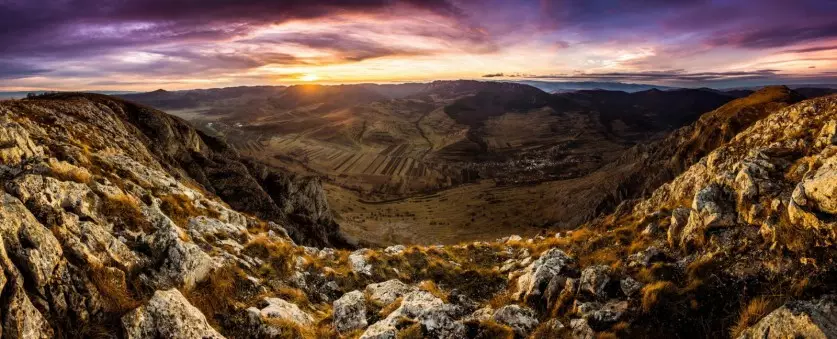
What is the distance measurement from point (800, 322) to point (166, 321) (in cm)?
1448

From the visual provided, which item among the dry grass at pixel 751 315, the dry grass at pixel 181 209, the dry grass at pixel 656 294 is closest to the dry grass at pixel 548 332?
the dry grass at pixel 656 294

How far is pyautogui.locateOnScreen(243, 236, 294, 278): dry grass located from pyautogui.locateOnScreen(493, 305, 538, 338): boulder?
993 centimetres

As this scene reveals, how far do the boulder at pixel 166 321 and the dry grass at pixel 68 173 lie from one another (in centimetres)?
793

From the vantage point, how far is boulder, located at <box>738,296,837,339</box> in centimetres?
754

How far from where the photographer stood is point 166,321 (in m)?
8.92

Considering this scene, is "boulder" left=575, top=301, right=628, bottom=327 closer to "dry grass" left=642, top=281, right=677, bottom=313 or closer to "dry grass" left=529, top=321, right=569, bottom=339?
"dry grass" left=642, top=281, right=677, bottom=313

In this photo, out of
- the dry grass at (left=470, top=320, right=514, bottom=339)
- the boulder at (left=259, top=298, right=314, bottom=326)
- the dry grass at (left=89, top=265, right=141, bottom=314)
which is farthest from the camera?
the boulder at (left=259, top=298, right=314, bottom=326)

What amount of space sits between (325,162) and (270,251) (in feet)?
531

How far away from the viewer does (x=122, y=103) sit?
39.7 meters

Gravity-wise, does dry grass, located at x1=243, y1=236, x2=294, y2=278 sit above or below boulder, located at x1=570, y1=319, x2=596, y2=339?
below

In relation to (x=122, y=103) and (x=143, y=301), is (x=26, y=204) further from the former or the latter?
(x=122, y=103)

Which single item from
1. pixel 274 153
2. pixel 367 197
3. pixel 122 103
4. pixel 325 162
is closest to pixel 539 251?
pixel 122 103

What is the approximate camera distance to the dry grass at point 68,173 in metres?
13.5

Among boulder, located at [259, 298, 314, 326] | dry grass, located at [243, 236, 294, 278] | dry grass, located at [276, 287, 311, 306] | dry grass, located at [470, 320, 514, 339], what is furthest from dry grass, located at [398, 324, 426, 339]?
dry grass, located at [243, 236, 294, 278]
